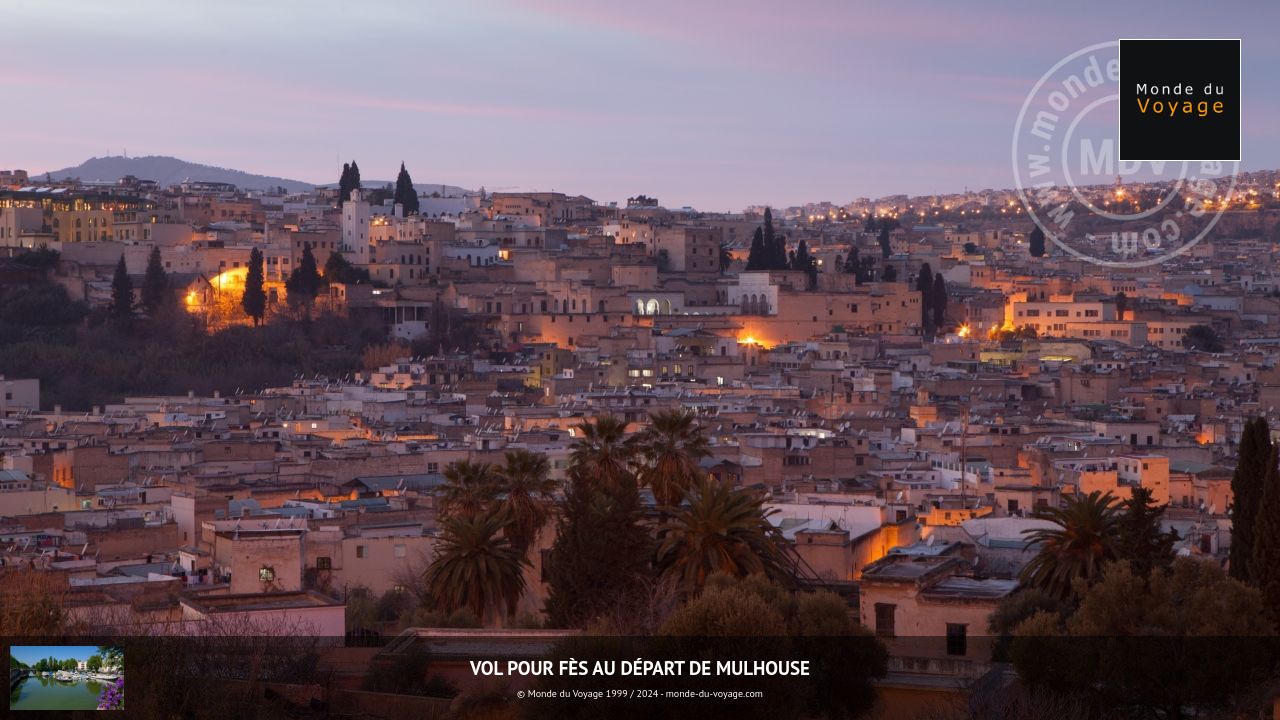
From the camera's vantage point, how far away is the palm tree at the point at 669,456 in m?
17.5

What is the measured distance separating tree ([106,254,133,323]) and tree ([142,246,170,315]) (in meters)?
0.58

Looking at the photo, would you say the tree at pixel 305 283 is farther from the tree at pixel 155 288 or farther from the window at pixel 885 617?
the window at pixel 885 617

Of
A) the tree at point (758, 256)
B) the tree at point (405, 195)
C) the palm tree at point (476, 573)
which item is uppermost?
the tree at point (405, 195)

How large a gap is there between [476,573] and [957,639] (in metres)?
3.75

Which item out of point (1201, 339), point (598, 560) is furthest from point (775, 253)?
point (598, 560)

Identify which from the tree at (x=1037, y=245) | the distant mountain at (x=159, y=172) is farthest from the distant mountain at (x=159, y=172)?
the tree at (x=1037, y=245)

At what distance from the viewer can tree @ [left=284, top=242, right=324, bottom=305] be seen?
160 ft

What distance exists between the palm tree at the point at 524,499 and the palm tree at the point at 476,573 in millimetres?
888

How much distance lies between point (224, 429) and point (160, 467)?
3.53 metres

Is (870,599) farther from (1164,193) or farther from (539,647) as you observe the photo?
(1164,193)

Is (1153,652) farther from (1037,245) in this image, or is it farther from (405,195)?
(1037,245)

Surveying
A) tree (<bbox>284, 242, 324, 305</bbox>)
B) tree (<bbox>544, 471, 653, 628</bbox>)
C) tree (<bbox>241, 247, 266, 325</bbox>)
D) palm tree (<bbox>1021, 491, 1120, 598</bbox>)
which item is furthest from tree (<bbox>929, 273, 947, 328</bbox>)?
tree (<bbox>544, 471, 653, 628</bbox>)

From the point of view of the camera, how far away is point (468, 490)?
17.9m

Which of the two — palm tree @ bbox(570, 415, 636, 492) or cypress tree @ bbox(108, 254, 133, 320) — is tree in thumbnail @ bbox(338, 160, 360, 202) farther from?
palm tree @ bbox(570, 415, 636, 492)
